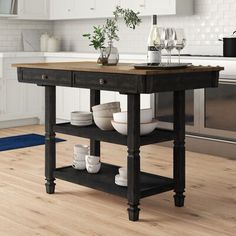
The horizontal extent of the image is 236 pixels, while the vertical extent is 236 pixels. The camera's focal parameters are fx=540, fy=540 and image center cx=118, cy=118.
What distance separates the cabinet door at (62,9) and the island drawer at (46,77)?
3519 millimetres

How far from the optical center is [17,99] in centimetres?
709

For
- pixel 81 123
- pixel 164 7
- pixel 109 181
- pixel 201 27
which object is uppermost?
pixel 164 7

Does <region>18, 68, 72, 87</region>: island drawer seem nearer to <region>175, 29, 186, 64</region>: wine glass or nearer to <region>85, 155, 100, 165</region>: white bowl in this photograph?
<region>85, 155, 100, 165</region>: white bowl

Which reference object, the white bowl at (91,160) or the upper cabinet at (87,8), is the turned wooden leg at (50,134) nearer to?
the white bowl at (91,160)

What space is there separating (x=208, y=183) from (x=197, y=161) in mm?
809

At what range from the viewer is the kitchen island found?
3178 mm

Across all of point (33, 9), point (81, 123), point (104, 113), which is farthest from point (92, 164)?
point (33, 9)

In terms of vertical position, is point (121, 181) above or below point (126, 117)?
below

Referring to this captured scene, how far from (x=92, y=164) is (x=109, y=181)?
24 cm

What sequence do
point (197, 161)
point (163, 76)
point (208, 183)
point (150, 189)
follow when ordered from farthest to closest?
point (197, 161) < point (208, 183) < point (150, 189) < point (163, 76)

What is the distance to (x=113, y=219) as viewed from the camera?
3.34 meters

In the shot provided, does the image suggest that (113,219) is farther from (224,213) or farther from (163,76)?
(163,76)

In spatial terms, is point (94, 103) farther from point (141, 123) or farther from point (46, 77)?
point (141, 123)

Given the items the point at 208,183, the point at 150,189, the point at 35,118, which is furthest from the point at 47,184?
the point at 35,118
